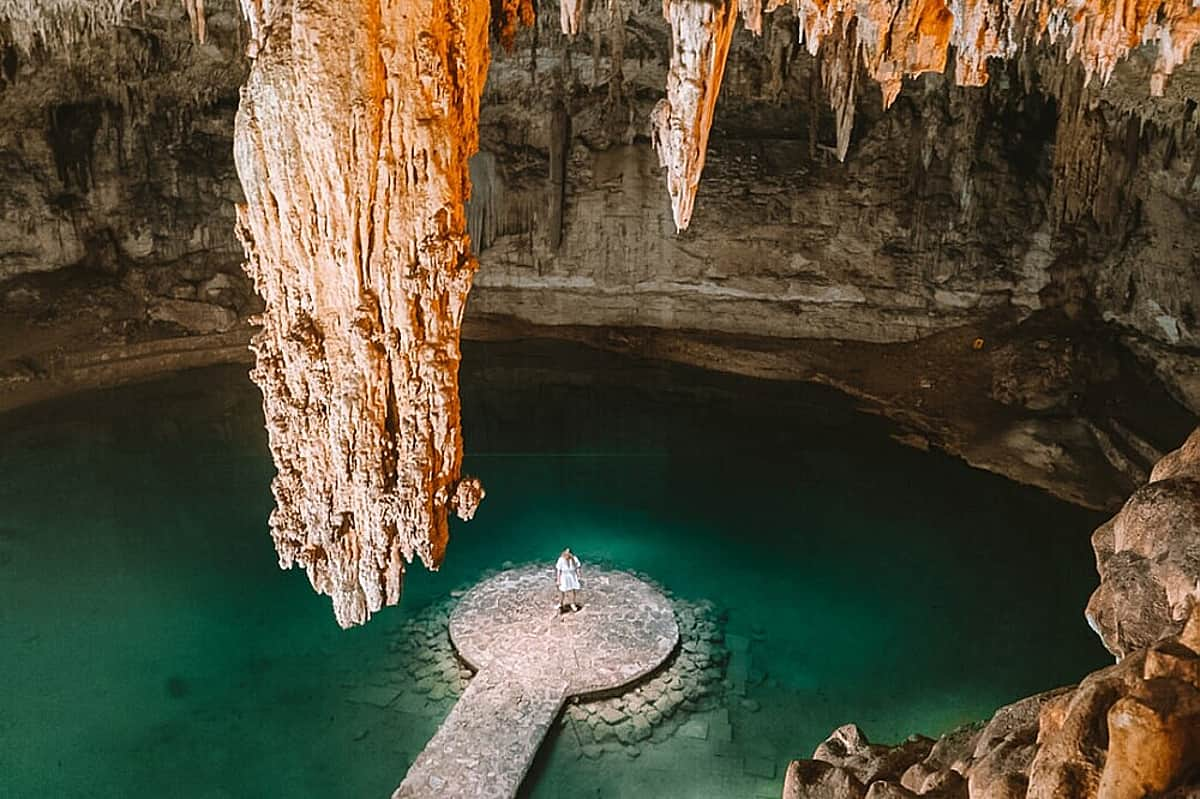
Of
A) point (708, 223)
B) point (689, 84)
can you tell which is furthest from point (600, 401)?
point (689, 84)

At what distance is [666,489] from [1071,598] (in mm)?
3588

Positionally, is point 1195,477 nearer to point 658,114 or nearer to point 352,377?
point 658,114

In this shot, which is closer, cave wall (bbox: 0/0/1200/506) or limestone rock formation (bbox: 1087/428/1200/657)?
limestone rock formation (bbox: 1087/428/1200/657)

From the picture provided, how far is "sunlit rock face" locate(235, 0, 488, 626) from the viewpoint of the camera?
14.0 feet

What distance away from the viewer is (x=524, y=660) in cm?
684

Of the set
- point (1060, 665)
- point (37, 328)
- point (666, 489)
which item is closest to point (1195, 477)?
point (1060, 665)

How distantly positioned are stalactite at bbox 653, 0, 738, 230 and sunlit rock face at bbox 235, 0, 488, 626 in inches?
34.5

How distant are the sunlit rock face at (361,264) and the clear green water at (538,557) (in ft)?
6.46

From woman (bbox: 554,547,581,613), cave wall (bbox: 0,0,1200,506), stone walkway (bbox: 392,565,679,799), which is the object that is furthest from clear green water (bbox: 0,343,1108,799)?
cave wall (bbox: 0,0,1200,506)

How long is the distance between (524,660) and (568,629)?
0.48 meters

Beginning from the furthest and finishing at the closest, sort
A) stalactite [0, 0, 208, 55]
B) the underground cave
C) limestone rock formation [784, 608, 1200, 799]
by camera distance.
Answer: stalactite [0, 0, 208, 55] < the underground cave < limestone rock formation [784, 608, 1200, 799]

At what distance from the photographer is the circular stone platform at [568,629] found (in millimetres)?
6770

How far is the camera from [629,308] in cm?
1322

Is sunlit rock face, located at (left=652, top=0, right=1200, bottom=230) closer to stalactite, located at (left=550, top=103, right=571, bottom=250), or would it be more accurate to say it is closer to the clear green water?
the clear green water
